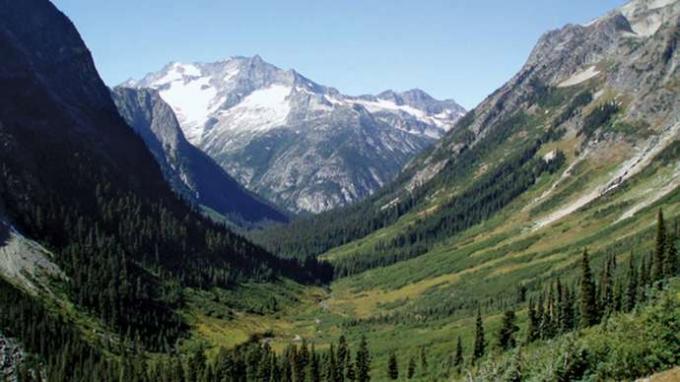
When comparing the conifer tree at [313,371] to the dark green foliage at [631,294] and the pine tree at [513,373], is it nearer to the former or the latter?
the pine tree at [513,373]

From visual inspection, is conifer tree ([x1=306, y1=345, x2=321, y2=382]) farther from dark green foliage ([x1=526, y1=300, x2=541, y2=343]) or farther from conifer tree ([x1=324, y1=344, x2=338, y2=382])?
dark green foliage ([x1=526, y1=300, x2=541, y2=343])

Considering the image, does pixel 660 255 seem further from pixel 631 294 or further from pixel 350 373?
pixel 350 373

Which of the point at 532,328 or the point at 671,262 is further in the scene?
the point at 532,328

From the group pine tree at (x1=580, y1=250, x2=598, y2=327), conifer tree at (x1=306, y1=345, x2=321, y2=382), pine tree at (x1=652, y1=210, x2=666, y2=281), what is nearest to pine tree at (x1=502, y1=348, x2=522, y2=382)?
pine tree at (x1=580, y1=250, x2=598, y2=327)

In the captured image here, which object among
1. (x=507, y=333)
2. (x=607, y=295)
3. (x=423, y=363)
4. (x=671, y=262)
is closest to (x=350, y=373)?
(x=423, y=363)

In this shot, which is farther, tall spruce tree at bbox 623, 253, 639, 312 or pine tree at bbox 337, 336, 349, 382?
pine tree at bbox 337, 336, 349, 382

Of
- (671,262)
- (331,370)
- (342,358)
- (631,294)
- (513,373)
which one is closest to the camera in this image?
(513,373)

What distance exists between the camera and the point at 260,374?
157 metres

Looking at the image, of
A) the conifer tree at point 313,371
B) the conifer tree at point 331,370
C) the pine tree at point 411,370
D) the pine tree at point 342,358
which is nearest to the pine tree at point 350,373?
the pine tree at point 342,358

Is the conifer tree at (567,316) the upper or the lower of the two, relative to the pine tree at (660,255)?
lower

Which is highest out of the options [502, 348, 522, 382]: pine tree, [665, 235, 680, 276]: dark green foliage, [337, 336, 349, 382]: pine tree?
[665, 235, 680, 276]: dark green foliage

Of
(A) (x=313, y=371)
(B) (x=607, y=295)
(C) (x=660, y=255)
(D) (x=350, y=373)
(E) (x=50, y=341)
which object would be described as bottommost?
(D) (x=350, y=373)


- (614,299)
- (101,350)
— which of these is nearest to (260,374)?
(101,350)

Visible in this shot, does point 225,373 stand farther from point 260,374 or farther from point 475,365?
point 475,365
